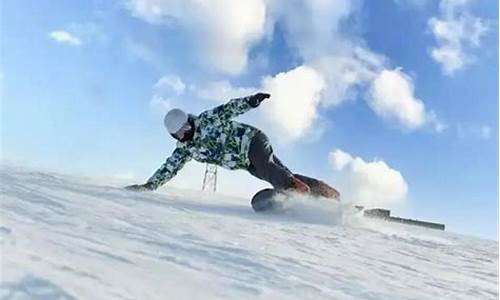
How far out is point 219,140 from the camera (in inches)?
255

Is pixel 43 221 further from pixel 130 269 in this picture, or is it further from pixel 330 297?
pixel 330 297

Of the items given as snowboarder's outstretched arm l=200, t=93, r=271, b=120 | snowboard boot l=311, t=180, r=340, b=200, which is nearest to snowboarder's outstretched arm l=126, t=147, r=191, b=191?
snowboarder's outstretched arm l=200, t=93, r=271, b=120

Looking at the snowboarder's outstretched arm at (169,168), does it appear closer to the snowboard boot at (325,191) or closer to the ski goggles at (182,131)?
the ski goggles at (182,131)

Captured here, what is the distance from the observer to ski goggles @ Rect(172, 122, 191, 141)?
20.5ft

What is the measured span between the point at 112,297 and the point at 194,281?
1.45ft

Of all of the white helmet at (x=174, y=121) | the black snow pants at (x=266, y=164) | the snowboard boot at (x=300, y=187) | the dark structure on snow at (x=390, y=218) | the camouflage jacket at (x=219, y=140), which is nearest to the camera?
the snowboard boot at (x=300, y=187)

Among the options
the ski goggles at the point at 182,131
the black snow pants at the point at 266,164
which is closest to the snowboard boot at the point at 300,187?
the black snow pants at the point at 266,164

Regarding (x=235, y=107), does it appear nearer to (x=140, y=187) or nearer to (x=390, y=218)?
(x=140, y=187)

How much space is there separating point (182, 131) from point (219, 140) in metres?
0.44

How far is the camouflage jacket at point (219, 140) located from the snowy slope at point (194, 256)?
5.15 ft

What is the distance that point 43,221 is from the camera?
2852mm

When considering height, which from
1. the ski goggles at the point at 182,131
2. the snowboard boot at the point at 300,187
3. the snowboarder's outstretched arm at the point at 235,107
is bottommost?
the snowboard boot at the point at 300,187

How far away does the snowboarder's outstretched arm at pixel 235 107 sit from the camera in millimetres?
6251

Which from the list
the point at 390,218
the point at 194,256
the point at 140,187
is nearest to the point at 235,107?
the point at 140,187
